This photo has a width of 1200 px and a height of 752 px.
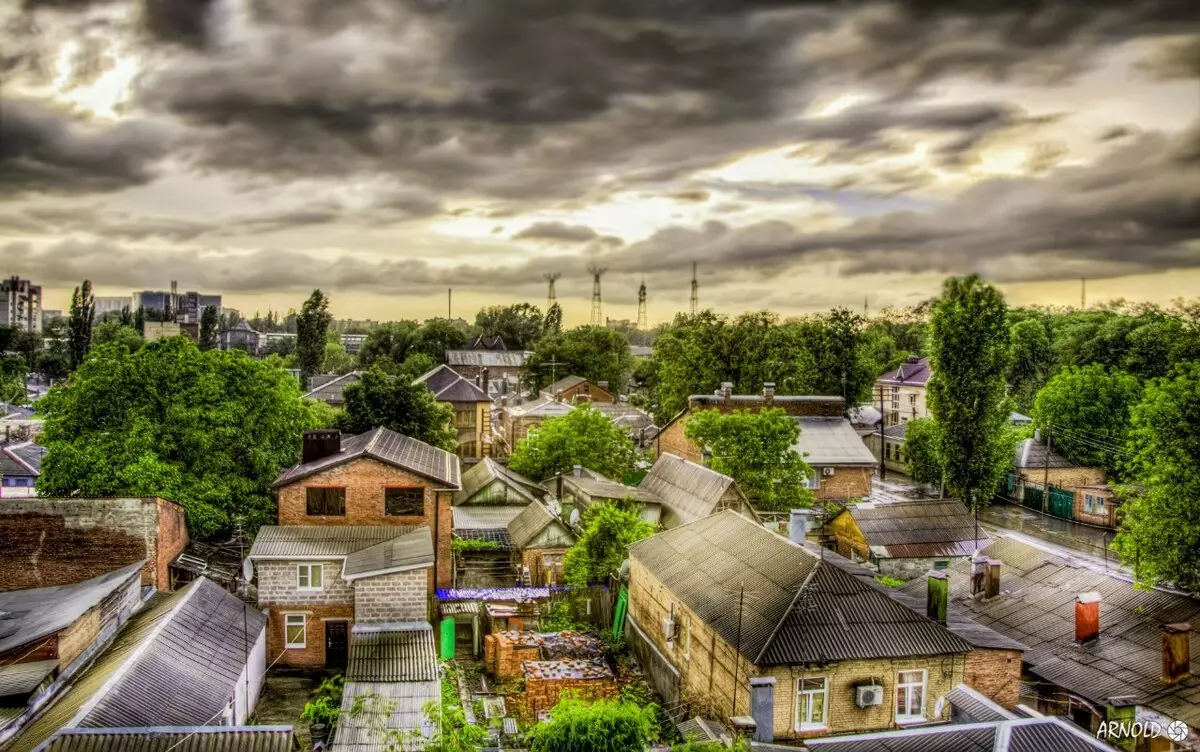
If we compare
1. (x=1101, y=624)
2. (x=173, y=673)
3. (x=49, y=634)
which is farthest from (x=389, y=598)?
(x=1101, y=624)

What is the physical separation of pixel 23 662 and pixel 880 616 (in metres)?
18.1

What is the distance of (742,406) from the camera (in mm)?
45844

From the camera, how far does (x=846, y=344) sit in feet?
201

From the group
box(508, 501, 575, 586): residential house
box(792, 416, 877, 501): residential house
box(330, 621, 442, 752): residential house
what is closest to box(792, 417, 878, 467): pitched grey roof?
box(792, 416, 877, 501): residential house

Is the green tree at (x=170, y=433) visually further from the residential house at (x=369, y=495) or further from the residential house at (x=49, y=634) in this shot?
the residential house at (x=49, y=634)

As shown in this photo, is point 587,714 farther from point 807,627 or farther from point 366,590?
point 366,590

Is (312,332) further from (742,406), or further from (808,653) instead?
(808,653)

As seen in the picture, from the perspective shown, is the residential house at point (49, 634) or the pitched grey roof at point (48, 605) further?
the pitched grey roof at point (48, 605)

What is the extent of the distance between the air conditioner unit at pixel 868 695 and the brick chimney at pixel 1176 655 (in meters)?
6.27

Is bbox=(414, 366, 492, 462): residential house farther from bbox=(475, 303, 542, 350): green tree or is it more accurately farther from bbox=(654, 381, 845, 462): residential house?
bbox=(475, 303, 542, 350): green tree

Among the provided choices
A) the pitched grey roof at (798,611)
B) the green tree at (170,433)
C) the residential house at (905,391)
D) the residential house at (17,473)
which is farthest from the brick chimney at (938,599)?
the residential house at (905,391)

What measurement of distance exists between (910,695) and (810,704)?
2.24 metres

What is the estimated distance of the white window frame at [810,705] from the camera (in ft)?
56.1

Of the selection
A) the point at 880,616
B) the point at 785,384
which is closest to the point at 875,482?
the point at 785,384
